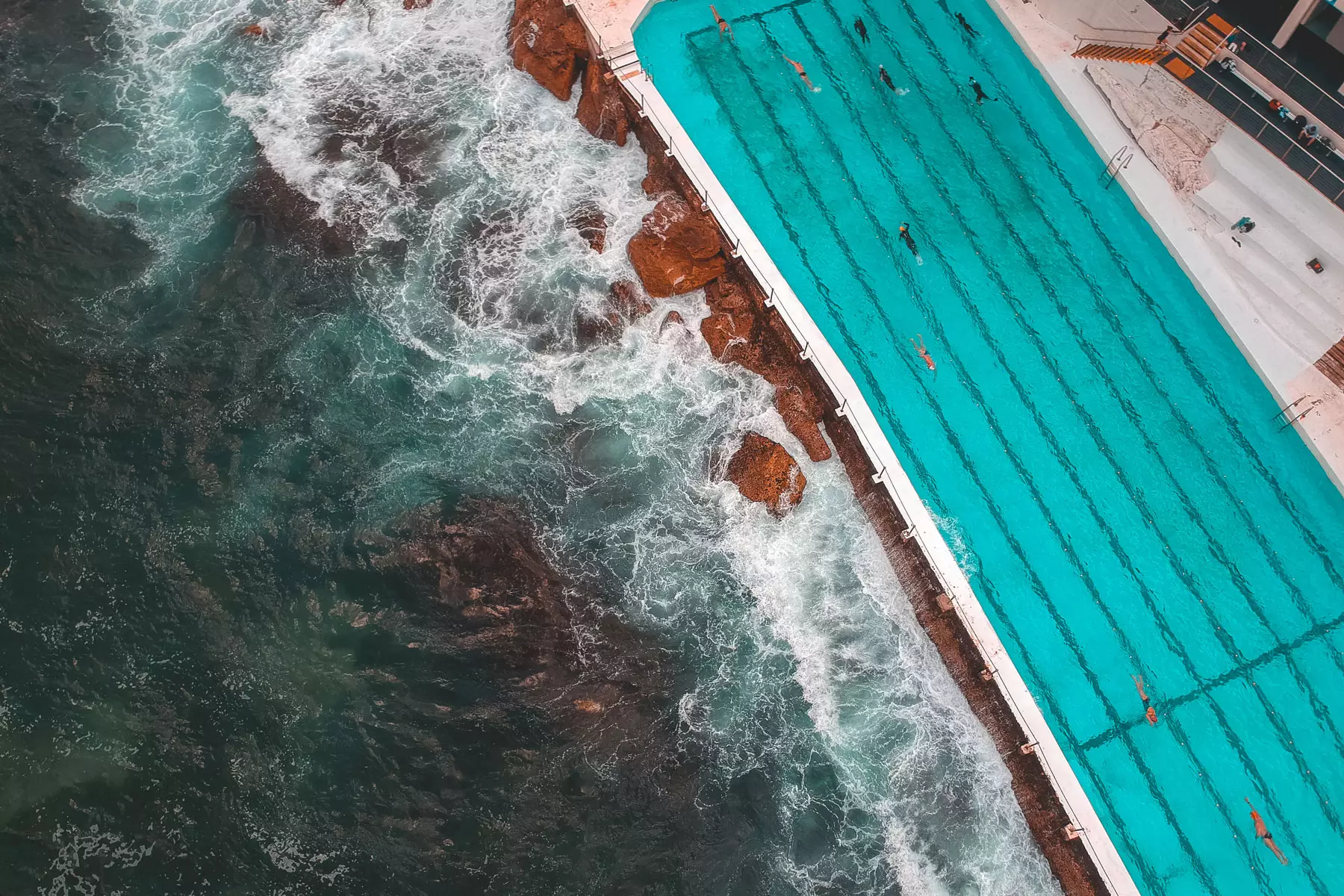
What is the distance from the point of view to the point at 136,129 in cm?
2409

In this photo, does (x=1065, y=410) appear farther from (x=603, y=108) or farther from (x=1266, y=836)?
(x=603, y=108)

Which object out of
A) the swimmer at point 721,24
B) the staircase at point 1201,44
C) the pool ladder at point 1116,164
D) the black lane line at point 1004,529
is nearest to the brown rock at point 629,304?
the black lane line at point 1004,529

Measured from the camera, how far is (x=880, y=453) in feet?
62.5

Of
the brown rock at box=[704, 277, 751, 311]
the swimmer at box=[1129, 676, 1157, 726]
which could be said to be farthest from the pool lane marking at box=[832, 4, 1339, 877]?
the brown rock at box=[704, 277, 751, 311]

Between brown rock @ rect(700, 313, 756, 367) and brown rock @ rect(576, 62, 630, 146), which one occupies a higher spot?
brown rock @ rect(576, 62, 630, 146)

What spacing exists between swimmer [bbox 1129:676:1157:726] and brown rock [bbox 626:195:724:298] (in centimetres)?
1186

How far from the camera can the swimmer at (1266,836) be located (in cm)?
Answer: 1642

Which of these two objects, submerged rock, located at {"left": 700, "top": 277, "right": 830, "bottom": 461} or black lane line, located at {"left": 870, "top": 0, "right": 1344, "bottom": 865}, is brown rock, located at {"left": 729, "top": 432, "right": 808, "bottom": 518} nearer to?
submerged rock, located at {"left": 700, "top": 277, "right": 830, "bottom": 461}

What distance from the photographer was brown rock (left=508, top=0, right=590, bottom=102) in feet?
76.4

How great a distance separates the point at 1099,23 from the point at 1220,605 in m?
13.3

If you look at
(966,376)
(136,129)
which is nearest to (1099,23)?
(966,376)

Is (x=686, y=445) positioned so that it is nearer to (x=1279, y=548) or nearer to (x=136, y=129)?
(x=1279, y=548)

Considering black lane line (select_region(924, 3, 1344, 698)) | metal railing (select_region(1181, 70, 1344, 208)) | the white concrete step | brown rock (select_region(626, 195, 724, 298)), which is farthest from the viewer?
brown rock (select_region(626, 195, 724, 298))

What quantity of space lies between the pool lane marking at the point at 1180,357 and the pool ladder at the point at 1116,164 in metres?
0.71
